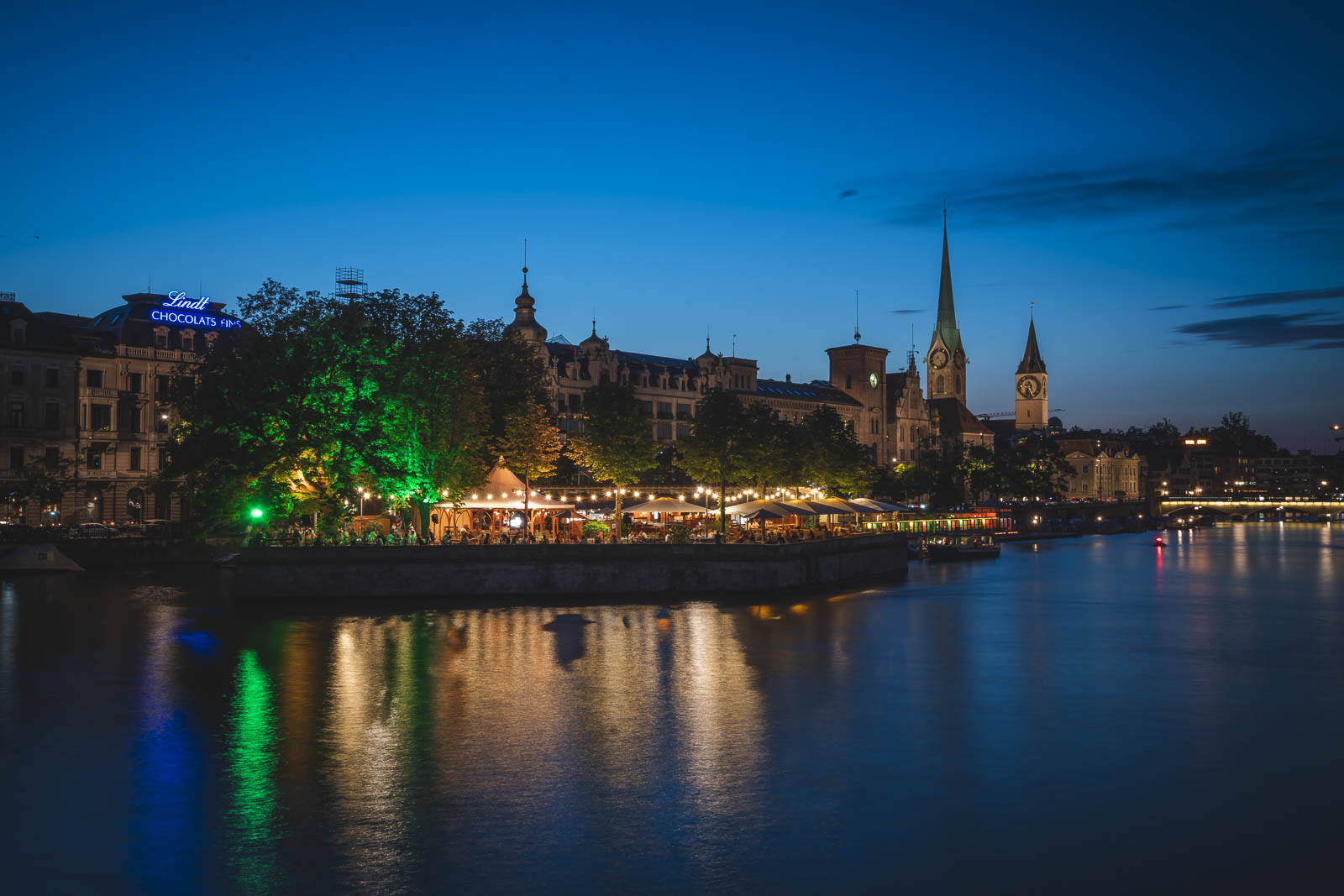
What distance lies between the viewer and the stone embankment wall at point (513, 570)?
62094 mm

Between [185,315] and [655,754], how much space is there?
8679 cm

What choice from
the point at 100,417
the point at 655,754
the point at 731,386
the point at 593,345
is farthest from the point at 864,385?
the point at 655,754

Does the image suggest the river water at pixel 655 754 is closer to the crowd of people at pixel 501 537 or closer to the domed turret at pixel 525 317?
the crowd of people at pixel 501 537

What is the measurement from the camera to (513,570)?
65000 mm

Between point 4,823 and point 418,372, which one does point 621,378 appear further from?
point 4,823

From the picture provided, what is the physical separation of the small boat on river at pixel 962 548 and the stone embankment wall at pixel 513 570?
42.9m

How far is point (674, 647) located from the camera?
1909 inches

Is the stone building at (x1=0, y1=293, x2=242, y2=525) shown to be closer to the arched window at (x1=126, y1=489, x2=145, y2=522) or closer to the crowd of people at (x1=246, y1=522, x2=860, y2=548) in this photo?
the arched window at (x1=126, y1=489, x2=145, y2=522)

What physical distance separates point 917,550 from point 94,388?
244ft

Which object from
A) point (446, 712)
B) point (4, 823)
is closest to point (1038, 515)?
point (446, 712)

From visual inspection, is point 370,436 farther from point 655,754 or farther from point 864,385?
point 864,385

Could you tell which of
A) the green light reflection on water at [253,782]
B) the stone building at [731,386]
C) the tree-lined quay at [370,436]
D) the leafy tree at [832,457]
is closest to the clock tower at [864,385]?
the stone building at [731,386]

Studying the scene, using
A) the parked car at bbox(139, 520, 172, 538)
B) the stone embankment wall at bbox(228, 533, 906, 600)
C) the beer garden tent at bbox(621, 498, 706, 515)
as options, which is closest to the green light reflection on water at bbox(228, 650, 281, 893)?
the stone embankment wall at bbox(228, 533, 906, 600)

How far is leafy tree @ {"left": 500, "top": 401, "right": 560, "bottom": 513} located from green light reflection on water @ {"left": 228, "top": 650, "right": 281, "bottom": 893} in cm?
4161
